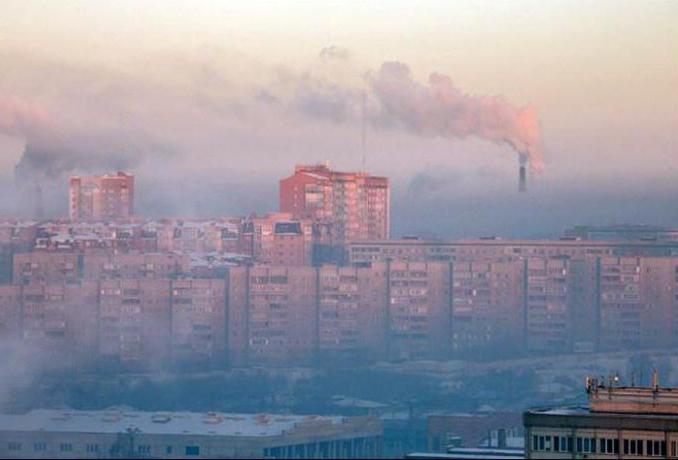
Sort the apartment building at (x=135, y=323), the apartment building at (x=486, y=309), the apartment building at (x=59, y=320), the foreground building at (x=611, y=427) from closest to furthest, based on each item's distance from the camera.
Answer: the foreground building at (x=611, y=427), the apartment building at (x=59, y=320), the apartment building at (x=135, y=323), the apartment building at (x=486, y=309)

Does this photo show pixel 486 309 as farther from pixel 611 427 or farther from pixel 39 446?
pixel 611 427

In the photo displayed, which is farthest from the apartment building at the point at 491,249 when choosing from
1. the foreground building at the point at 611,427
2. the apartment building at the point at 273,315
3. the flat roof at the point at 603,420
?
the flat roof at the point at 603,420

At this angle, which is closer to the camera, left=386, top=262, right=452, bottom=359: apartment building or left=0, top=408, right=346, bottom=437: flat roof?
left=0, top=408, right=346, bottom=437: flat roof

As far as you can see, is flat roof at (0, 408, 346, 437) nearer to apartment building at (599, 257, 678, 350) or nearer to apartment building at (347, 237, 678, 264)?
apartment building at (599, 257, 678, 350)

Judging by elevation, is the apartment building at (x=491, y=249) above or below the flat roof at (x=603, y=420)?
above

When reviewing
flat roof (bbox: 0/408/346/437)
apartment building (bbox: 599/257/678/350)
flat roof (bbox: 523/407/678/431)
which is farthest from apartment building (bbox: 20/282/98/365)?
flat roof (bbox: 523/407/678/431)

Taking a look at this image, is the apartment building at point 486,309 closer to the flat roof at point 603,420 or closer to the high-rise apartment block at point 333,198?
the high-rise apartment block at point 333,198

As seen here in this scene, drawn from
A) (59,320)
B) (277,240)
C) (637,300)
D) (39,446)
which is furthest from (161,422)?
(637,300)
